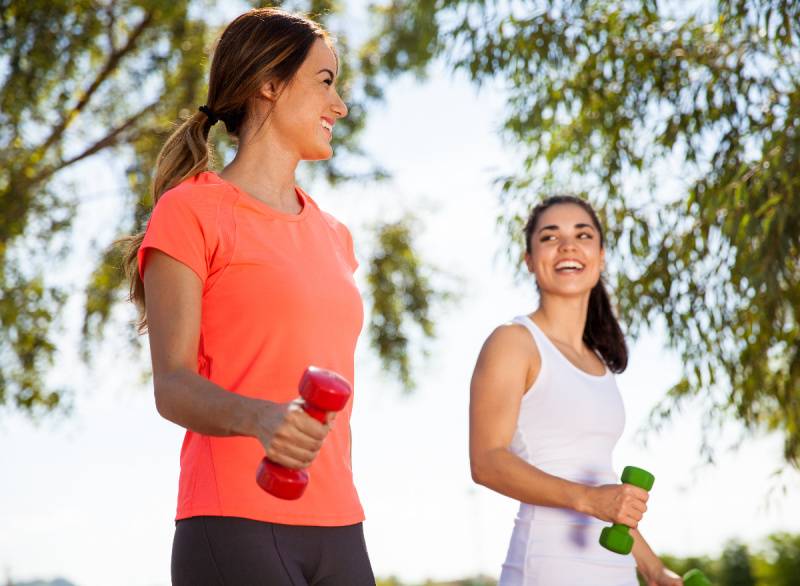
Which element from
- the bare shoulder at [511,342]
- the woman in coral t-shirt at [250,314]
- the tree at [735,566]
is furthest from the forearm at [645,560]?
the tree at [735,566]

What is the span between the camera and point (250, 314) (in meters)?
1.56

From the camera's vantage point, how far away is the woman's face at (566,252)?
261cm

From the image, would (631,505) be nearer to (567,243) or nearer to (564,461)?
(564,461)

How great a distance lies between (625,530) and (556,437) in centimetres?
37

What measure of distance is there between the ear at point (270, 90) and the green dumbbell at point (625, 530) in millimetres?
1170

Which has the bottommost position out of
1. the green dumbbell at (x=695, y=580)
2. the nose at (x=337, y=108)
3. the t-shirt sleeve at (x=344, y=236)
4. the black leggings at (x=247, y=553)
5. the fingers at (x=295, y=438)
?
the black leggings at (x=247, y=553)

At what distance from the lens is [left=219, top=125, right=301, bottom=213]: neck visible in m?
1.76

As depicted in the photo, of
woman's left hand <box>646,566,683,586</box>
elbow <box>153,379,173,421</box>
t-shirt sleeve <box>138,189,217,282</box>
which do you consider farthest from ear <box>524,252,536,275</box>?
elbow <box>153,379,173,421</box>

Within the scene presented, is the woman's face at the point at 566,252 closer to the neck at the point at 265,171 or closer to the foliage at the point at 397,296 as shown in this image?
the neck at the point at 265,171

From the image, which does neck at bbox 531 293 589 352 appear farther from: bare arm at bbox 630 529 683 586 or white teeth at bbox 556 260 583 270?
bare arm at bbox 630 529 683 586

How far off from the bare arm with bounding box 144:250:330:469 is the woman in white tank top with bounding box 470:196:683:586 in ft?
3.31

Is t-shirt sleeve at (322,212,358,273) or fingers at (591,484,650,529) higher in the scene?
t-shirt sleeve at (322,212,358,273)

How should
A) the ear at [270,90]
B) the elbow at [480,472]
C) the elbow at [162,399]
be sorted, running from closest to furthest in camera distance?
1. the elbow at [162,399]
2. the ear at [270,90]
3. the elbow at [480,472]

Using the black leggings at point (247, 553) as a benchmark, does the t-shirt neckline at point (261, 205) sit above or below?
above
